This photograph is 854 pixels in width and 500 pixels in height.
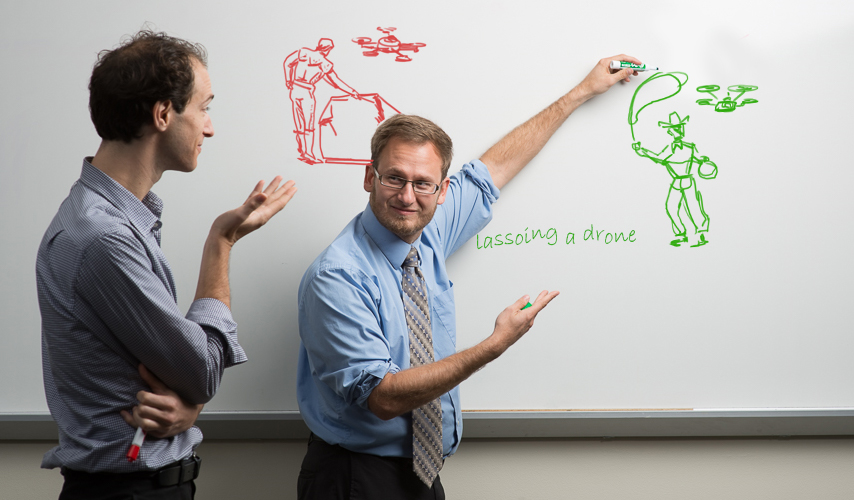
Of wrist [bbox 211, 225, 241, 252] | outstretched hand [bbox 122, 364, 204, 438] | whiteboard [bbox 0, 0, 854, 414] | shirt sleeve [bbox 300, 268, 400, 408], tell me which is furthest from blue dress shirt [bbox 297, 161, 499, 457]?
outstretched hand [bbox 122, 364, 204, 438]

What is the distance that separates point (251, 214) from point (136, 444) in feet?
1.54

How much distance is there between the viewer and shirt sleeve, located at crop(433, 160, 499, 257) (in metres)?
1.58

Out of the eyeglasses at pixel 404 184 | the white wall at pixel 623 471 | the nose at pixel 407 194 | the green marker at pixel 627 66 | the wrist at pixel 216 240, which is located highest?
the green marker at pixel 627 66

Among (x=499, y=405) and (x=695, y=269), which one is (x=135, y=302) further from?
(x=695, y=269)

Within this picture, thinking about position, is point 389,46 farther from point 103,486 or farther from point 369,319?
point 103,486

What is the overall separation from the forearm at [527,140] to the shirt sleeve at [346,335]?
53 centimetres

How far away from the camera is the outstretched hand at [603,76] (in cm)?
162

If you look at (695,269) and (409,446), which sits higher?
(695,269)

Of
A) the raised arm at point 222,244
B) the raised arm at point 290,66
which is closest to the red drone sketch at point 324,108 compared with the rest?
the raised arm at point 290,66

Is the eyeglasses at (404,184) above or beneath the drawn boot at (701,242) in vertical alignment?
above

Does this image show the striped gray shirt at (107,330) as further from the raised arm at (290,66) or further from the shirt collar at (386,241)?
the raised arm at (290,66)

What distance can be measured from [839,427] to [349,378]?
142 centimetres

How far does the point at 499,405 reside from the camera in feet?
5.46

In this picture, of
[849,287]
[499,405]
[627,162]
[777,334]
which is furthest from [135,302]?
[849,287]
